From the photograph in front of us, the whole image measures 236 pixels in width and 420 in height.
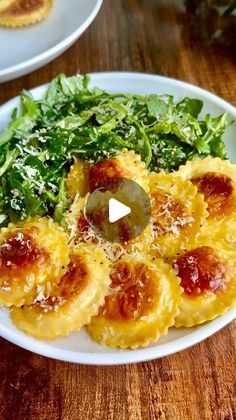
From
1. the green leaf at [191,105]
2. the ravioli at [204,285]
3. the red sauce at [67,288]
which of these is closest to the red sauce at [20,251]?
the red sauce at [67,288]

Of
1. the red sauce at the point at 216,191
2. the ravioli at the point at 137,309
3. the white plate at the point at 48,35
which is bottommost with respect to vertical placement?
the ravioli at the point at 137,309

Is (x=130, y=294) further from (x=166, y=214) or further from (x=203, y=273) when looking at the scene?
(x=166, y=214)

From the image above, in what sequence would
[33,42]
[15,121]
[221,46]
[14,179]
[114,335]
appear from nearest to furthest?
[114,335], [14,179], [15,121], [33,42], [221,46]

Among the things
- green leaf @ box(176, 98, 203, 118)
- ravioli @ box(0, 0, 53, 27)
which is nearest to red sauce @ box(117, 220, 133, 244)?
green leaf @ box(176, 98, 203, 118)

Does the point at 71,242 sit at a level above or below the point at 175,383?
above

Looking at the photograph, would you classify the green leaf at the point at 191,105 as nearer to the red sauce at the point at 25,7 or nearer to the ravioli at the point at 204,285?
the ravioli at the point at 204,285

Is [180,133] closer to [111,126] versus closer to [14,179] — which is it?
[111,126]

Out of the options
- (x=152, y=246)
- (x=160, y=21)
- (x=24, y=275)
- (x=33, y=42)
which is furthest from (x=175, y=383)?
(x=160, y=21)
